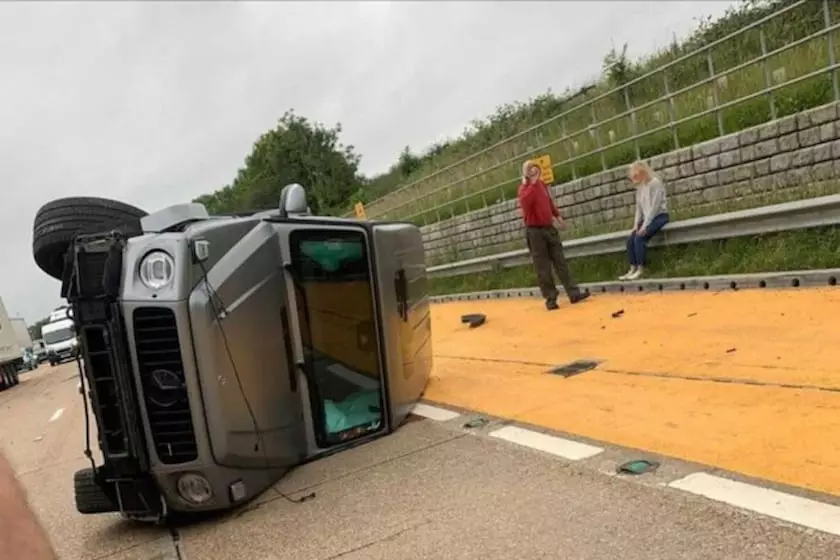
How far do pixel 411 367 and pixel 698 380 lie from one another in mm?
2227

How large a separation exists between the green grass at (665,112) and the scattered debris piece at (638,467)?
7690 millimetres

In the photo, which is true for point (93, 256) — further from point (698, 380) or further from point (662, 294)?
point (662, 294)

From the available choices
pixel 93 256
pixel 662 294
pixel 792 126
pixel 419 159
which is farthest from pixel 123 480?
pixel 419 159

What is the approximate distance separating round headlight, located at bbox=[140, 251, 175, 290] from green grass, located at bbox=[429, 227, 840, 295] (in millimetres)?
6465

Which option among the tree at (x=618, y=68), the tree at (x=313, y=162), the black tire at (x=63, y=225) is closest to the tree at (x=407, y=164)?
the tree at (x=313, y=162)

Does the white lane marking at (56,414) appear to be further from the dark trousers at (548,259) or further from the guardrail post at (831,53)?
the guardrail post at (831,53)

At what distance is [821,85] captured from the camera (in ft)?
32.8

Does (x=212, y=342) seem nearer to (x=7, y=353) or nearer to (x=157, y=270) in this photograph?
(x=157, y=270)

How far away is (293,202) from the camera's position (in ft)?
16.8

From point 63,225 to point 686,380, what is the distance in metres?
4.22

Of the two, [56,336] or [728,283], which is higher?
[728,283]

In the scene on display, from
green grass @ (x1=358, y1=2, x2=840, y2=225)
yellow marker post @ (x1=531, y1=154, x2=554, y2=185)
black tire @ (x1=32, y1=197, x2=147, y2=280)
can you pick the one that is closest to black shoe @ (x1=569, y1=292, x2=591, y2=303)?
green grass @ (x1=358, y1=2, x2=840, y2=225)

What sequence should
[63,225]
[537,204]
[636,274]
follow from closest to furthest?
[63,225] < [636,274] < [537,204]

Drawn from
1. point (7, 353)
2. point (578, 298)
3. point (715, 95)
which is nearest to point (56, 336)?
point (7, 353)
